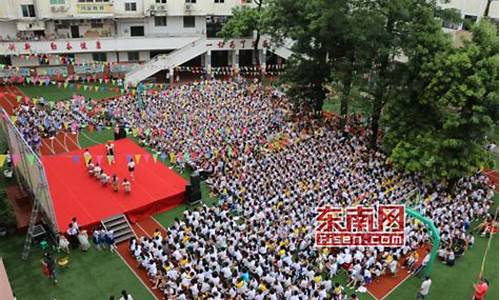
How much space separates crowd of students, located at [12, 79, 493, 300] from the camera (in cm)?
1348

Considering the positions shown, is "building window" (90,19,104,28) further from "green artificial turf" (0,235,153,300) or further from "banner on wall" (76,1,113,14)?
"green artificial turf" (0,235,153,300)

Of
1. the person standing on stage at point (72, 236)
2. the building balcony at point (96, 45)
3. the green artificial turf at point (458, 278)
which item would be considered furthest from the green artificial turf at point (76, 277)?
the building balcony at point (96, 45)

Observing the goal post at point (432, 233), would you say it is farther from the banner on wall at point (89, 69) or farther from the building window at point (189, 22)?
the banner on wall at point (89, 69)

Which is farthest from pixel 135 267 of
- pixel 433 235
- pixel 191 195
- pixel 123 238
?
pixel 433 235

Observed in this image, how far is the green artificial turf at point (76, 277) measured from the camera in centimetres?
1387

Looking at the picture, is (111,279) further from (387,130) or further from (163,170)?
(387,130)

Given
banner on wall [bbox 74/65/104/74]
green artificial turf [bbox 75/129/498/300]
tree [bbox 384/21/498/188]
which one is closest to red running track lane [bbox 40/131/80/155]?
banner on wall [bbox 74/65/104/74]

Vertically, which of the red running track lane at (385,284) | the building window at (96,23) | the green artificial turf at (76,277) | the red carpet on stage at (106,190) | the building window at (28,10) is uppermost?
the building window at (28,10)

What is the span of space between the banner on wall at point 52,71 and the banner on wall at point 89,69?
93 centimetres

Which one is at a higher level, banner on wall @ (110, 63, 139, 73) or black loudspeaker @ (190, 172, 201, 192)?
banner on wall @ (110, 63, 139, 73)

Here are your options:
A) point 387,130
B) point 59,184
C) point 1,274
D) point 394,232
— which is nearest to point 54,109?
point 59,184

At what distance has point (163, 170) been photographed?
2052 cm

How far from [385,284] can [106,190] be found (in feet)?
38.0

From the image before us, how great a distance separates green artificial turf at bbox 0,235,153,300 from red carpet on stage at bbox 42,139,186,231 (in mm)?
1517
